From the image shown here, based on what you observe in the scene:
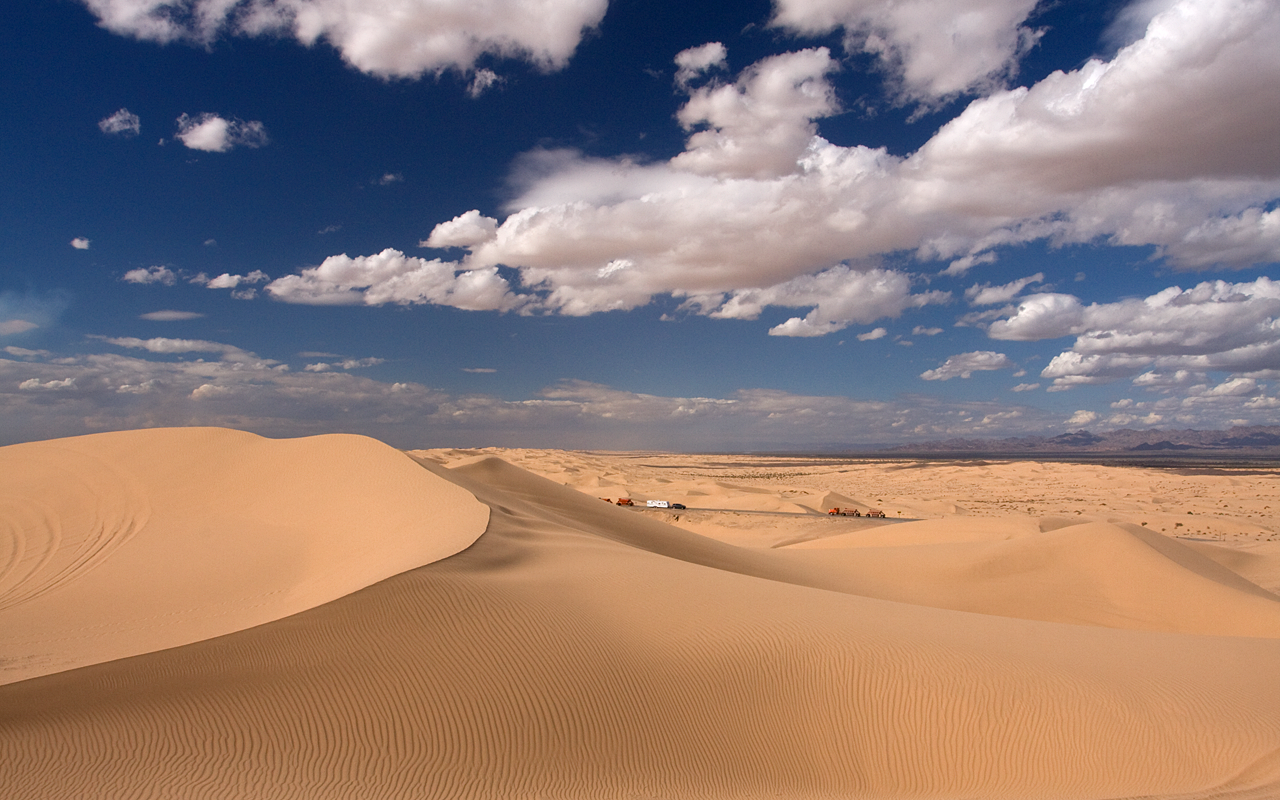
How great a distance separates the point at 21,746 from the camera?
482cm

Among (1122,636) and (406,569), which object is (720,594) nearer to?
(406,569)

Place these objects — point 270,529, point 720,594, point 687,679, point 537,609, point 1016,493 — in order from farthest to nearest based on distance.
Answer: point 1016,493 → point 270,529 → point 720,594 → point 537,609 → point 687,679

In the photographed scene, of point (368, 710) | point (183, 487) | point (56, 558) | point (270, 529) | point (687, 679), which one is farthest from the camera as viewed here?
point (183, 487)

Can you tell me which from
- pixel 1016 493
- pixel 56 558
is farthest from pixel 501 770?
pixel 1016 493

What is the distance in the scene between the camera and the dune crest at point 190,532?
7430 millimetres

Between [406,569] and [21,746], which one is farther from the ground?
[406,569]

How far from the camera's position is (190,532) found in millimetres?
11242

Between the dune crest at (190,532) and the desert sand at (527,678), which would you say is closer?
the desert sand at (527,678)

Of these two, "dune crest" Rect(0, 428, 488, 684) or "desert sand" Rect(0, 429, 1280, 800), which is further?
"dune crest" Rect(0, 428, 488, 684)

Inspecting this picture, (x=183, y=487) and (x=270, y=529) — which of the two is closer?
(x=270, y=529)

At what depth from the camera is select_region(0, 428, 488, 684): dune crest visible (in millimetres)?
7430

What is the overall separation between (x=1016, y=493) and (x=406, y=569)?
146ft

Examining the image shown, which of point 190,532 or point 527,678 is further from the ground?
point 190,532

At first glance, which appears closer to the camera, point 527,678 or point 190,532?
point 527,678
